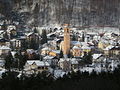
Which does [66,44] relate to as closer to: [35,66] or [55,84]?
[35,66]

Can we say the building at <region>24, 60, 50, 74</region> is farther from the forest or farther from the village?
the forest

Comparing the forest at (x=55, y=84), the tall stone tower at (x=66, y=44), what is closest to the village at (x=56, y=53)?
the tall stone tower at (x=66, y=44)

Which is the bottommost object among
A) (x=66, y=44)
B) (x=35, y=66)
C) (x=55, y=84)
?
(x=66, y=44)

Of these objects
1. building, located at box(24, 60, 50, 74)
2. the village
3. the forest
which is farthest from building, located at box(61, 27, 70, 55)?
the forest

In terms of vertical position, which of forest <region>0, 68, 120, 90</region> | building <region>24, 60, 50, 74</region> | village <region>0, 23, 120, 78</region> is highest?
forest <region>0, 68, 120, 90</region>

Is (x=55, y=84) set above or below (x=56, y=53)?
above


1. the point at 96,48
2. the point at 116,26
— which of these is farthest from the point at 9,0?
the point at 96,48

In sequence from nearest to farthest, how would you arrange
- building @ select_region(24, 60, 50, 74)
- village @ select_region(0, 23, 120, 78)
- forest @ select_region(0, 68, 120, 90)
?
1. forest @ select_region(0, 68, 120, 90)
2. building @ select_region(24, 60, 50, 74)
3. village @ select_region(0, 23, 120, 78)

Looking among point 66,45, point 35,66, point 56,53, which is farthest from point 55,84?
point 66,45
